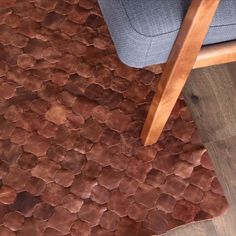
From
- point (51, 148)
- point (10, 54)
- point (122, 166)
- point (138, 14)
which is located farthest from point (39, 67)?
point (138, 14)

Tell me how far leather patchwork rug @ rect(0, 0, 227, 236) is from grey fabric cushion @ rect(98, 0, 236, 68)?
0.36 m

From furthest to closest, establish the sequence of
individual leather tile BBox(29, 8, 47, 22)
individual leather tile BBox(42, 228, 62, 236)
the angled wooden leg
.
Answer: individual leather tile BBox(29, 8, 47, 22) → individual leather tile BBox(42, 228, 62, 236) → the angled wooden leg

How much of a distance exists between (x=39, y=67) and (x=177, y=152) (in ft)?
1.43

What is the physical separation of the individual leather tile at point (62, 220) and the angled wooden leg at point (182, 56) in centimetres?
28

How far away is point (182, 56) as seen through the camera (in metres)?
0.79

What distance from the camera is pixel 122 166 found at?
1.09 m

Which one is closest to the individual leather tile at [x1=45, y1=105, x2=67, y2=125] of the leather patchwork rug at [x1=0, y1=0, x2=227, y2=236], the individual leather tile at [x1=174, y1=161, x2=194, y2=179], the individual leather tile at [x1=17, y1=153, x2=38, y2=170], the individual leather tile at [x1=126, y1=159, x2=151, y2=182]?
the leather patchwork rug at [x1=0, y1=0, x2=227, y2=236]

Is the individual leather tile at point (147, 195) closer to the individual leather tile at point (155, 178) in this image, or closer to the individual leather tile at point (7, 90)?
the individual leather tile at point (155, 178)

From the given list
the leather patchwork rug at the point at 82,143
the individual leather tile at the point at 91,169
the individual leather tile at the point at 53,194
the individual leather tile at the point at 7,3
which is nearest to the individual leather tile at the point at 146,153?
the leather patchwork rug at the point at 82,143

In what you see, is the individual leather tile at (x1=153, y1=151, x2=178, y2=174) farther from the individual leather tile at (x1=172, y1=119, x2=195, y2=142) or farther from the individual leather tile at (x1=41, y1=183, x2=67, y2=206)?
the individual leather tile at (x1=41, y1=183, x2=67, y2=206)

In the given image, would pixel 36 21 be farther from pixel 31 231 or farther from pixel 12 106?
pixel 31 231

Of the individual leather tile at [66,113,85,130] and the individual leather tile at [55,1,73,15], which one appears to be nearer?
the individual leather tile at [66,113,85,130]

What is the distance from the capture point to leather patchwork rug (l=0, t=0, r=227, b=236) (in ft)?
3.40

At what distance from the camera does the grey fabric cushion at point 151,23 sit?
2.53 feet
